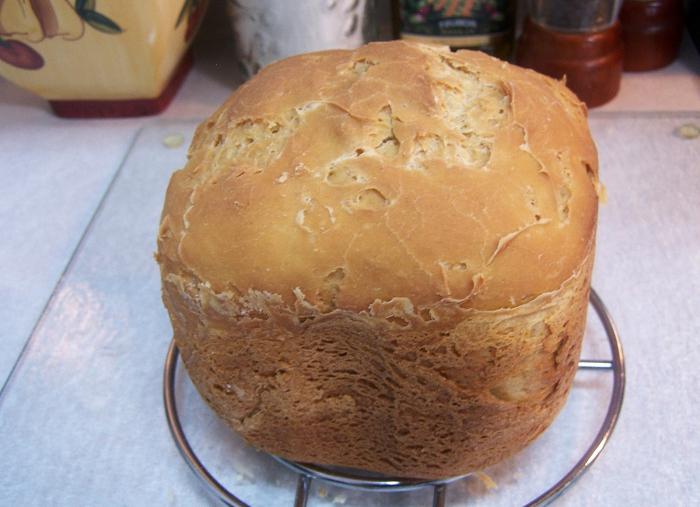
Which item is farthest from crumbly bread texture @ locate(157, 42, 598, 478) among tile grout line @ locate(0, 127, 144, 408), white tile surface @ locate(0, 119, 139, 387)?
white tile surface @ locate(0, 119, 139, 387)

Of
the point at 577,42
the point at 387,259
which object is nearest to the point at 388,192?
the point at 387,259

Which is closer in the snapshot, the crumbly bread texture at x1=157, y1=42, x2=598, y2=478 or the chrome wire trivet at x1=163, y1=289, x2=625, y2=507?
the crumbly bread texture at x1=157, y1=42, x2=598, y2=478

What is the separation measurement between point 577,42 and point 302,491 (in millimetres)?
837

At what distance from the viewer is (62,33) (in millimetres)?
1129

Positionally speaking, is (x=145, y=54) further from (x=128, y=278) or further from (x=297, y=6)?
(x=128, y=278)

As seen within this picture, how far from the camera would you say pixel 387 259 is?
555 mm

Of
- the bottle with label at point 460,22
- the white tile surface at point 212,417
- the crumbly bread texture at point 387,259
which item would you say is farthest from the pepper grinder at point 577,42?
the crumbly bread texture at point 387,259

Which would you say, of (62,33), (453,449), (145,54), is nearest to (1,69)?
(62,33)

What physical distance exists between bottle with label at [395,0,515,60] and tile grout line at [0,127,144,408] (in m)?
0.51

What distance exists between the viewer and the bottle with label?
114 cm

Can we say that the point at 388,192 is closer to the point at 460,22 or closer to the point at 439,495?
the point at 439,495

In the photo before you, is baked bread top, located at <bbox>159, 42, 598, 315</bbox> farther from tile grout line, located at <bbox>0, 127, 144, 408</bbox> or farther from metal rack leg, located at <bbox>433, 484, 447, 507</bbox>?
tile grout line, located at <bbox>0, 127, 144, 408</bbox>

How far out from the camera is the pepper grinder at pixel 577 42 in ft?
3.74

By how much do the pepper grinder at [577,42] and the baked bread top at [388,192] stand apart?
516 millimetres
